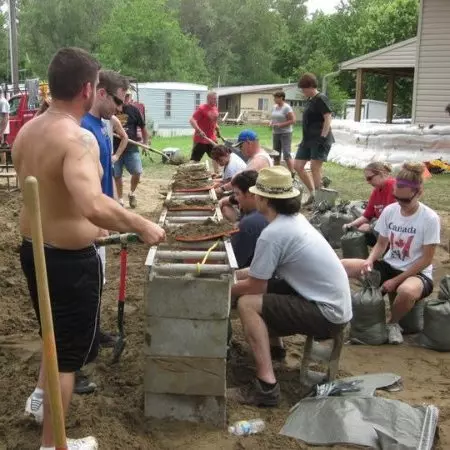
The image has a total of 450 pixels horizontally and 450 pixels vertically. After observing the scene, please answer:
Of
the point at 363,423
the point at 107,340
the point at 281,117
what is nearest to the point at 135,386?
the point at 107,340

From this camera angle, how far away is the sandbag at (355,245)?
20.2 ft

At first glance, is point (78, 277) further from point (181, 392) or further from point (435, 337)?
point (435, 337)

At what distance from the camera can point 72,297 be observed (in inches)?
111

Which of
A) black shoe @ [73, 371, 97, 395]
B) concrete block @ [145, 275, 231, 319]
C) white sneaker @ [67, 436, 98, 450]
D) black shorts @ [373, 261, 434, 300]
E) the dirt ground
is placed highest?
concrete block @ [145, 275, 231, 319]

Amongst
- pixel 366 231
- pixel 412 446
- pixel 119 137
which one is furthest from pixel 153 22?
pixel 412 446

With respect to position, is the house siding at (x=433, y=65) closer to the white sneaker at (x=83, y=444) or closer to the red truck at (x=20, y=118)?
the red truck at (x=20, y=118)

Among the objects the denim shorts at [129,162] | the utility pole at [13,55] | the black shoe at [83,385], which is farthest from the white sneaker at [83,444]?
the utility pole at [13,55]

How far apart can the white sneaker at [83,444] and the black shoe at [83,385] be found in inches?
25.2

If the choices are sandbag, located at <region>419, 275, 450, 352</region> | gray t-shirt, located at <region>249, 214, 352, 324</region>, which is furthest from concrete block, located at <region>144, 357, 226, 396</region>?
sandbag, located at <region>419, 275, 450, 352</region>

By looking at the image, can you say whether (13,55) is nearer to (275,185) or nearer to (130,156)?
(130,156)

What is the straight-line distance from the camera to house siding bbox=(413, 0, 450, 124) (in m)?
16.5

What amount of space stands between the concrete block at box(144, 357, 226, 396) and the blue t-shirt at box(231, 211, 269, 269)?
124cm

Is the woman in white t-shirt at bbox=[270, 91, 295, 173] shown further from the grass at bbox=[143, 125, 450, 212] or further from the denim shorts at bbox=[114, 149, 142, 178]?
the denim shorts at bbox=[114, 149, 142, 178]

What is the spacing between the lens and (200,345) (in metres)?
3.32
